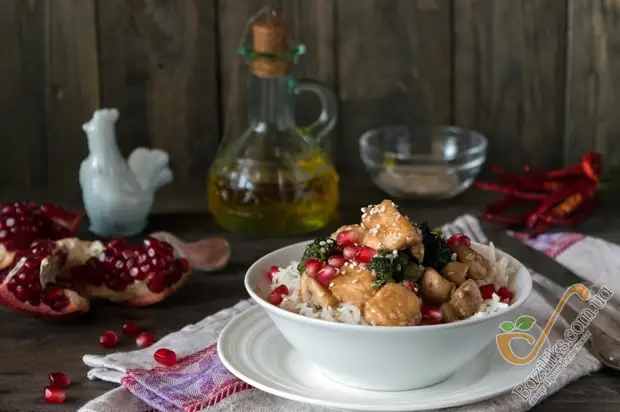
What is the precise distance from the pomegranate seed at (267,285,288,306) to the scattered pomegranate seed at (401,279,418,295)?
0.15 meters

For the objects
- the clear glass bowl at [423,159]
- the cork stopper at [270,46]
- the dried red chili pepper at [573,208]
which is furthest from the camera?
the clear glass bowl at [423,159]

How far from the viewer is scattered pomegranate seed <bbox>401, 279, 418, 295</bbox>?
3.33 ft

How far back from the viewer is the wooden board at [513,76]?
6.31 feet

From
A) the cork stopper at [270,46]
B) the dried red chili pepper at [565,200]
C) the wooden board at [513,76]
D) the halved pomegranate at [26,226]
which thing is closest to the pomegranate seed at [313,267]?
the halved pomegranate at [26,226]

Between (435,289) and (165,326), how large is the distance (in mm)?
447

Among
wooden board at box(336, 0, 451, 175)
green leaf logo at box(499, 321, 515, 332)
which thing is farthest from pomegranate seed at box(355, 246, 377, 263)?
wooden board at box(336, 0, 451, 175)

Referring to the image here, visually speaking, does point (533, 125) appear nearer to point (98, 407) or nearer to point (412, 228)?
point (412, 228)

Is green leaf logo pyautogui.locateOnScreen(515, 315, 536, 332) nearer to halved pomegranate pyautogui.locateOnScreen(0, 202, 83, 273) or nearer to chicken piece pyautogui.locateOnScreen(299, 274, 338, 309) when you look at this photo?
chicken piece pyautogui.locateOnScreen(299, 274, 338, 309)

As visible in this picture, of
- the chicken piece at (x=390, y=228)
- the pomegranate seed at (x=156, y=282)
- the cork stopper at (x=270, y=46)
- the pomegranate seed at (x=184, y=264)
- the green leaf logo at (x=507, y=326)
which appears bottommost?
the green leaf logo at (x=507, y=326)

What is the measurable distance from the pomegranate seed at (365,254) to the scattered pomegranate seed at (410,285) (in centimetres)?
5

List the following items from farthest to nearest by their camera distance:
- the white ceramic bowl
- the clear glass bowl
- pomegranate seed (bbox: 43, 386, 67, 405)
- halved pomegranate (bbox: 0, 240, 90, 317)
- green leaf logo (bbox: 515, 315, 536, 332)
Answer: the clear glass bowl
halved pomegranate (bbox: 0, 240, 90, 317)
green leaf logo (bbox: 515, 315, 536, 332)
pomegranate seed (bbox: 43, 386, 67, 405)
the white ceramic bowl

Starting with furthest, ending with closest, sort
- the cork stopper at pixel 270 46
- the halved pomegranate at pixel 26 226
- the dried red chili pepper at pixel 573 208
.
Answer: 1. the dried red chili pepper at pixel 573 208
2. the cork stopper at pixel 270 46
3. the halved pomegranate at pixel 26 226

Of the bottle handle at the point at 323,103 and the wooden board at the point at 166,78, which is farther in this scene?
the wooden board at the point at 166,78

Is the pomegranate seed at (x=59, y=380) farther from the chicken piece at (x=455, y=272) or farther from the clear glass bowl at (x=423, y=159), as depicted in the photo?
the clear glass bowl at (x=423, y=159)
